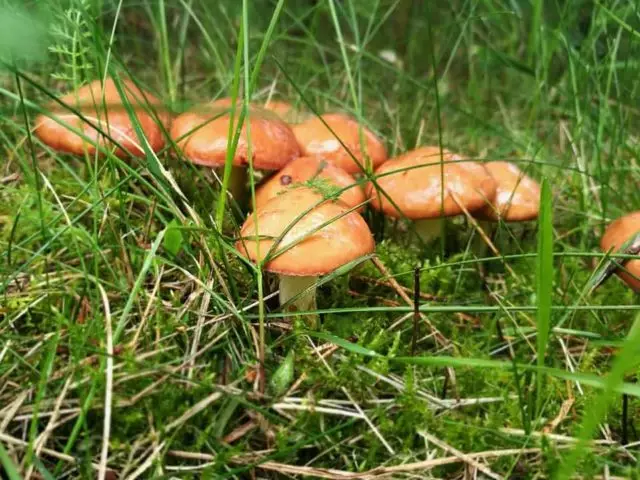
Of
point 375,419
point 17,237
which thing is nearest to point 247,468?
point 375,419

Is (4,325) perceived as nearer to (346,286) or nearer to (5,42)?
(5,42)

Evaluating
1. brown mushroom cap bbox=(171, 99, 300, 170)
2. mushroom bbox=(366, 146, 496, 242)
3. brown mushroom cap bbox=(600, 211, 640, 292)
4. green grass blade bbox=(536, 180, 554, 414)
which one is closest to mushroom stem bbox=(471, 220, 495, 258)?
mushroom bbox=(366, 146, 496, 242)

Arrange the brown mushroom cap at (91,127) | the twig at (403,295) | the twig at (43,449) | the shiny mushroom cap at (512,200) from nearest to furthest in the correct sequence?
the twig at (43,449)
the twig at (403,295)
the brown mushroom cap at (91,127)
the shiny mushroom cap at (512,200)

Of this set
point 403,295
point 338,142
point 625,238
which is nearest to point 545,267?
point 403,295

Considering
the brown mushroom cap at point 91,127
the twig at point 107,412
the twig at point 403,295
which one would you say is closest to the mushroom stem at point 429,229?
the twig at point 403,295

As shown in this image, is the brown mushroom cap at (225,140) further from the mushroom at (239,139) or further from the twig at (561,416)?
the twig at (561,416)

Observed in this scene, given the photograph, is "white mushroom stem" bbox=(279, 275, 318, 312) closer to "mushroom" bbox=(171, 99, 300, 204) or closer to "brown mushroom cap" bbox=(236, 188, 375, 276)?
"brown mushroom cap" bbox=(236, 188, 375, 276)
